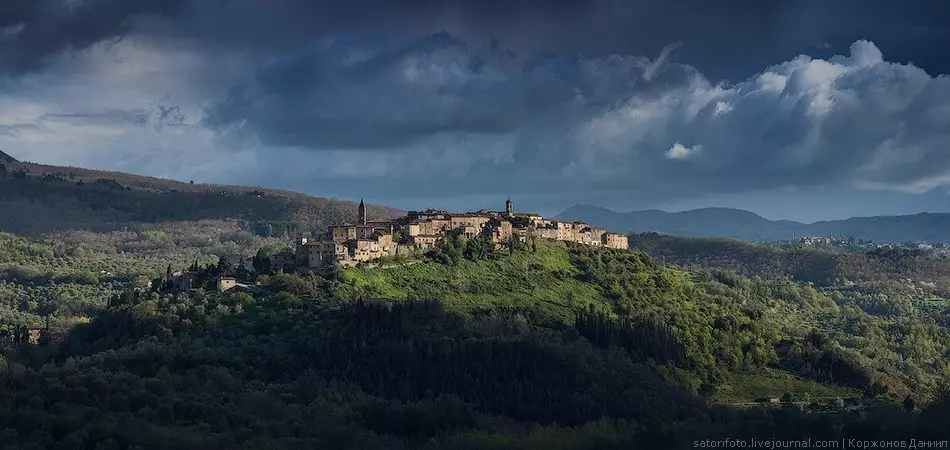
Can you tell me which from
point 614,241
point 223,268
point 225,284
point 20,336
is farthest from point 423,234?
point 20,336

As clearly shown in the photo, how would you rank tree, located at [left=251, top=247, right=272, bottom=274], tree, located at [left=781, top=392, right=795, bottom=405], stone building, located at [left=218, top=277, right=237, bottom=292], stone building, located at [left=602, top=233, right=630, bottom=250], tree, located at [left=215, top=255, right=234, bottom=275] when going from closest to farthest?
tree, located at [left=781, top=392, right=795, bottom=405]
stone building, located at [left=218, top=277, right=237, bottom=292]
tree, located at [left=215, top=255, right=234, bottom=275]
tree, located at [left=251, top=247, right=272, bottom=274]
stone building, located at [left=602, top=233, right=630, bottom=250]

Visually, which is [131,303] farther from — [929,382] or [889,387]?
[929,382]

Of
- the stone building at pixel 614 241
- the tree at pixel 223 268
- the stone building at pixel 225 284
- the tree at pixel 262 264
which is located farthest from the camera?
the stone building at pixel 614 241

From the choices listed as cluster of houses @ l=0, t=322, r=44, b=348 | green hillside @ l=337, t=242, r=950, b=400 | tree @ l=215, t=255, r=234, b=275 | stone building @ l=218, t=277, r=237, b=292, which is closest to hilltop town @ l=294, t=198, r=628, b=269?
green hillside @ l=337, t=242, r=950, b=400

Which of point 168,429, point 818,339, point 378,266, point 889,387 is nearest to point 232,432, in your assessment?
point 168,429

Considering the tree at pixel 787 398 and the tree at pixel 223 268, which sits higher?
the tree at pixel 223 268

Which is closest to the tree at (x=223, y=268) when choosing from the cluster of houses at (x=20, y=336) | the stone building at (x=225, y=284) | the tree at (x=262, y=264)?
the tree at (x=262, y=264)

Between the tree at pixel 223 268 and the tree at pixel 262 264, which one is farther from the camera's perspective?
the tree at pixel 262 264

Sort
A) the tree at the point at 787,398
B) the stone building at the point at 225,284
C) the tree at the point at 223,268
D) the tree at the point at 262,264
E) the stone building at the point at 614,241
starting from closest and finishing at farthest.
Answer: the tree at the point at 787,398 → the stone building at the point at 225,284 → the tree at the point at 223,268 → the tree at the point at 262,264 → the stone building at the point at 614,241

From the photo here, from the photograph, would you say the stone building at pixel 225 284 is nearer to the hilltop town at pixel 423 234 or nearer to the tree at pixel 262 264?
the tree at pixel 262 264

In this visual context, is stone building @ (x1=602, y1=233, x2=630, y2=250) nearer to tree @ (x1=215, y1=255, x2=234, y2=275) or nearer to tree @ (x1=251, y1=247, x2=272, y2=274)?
tree @ (x1=251, y1=247, x2=272, y2=274)
